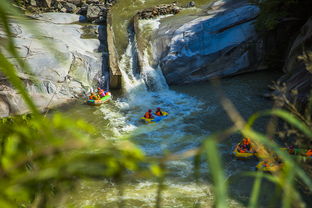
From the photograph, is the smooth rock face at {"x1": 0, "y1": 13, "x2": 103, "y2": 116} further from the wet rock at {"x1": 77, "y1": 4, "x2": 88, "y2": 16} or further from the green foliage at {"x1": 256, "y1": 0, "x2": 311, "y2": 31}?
the green foliage at {"x1": 256, "y1": 0, "x2": 311, "y2": 31}

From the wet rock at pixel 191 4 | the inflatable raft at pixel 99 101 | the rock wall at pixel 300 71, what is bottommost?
the inflatable raft at pixel 99 101

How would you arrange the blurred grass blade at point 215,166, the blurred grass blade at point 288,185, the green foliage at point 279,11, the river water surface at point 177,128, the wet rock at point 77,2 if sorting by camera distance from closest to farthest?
the blurred grass blade at point 215,166
the blurred grass blade at point 288,185
the river water surface at point 177,128
the green foliage at point 279,11
the wet rock at point 77,2

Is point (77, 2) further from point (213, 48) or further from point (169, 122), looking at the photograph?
point (169, 122)

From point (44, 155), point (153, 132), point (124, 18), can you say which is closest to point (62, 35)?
point (124, 18)

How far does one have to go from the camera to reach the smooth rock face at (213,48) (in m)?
12.6

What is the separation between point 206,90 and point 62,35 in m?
6.92

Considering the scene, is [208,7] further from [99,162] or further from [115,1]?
[99,162]

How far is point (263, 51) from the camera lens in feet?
41.2

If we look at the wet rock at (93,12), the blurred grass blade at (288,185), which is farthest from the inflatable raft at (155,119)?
the wet rock at (93,12)

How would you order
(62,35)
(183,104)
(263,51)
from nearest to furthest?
1. (183,104)
2. (263,51)
3. (62,35)

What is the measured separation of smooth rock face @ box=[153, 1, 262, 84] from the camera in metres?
12.6

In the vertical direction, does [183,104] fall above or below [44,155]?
below

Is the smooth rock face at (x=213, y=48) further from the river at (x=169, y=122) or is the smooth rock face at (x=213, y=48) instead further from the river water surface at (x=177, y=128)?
the river water surface at (x=177, y=128)

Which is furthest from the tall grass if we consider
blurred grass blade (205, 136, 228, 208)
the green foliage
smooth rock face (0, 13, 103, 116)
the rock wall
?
the green foliage
